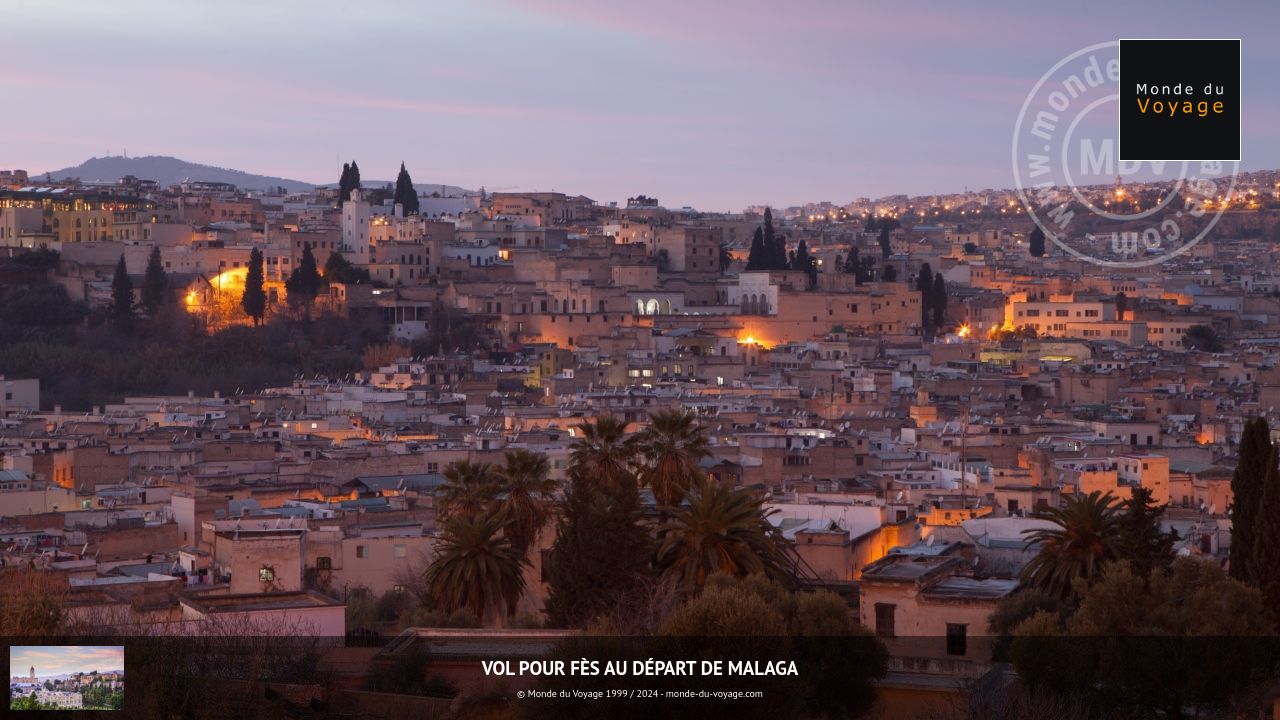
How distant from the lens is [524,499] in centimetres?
1736

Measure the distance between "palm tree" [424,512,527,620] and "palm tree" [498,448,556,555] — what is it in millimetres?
888

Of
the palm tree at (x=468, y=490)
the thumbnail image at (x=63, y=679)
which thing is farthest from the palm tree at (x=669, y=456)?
the thumbnail image at (x=63, y=679)

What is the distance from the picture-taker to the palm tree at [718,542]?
1490 cm

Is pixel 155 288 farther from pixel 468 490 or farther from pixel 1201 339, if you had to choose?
pixel 468 490

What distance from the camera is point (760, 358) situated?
4681cm

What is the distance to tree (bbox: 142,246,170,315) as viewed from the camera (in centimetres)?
4734

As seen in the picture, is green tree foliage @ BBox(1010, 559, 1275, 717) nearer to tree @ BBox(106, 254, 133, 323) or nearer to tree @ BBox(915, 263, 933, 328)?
tree @ BBox(106, 254, 133, 323)

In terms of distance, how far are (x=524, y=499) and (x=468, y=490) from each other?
0.63 meters

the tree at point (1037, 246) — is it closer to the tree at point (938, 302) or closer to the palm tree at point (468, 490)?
the tree at point (938, 302)

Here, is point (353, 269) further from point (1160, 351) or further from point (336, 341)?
point (1160, 351)

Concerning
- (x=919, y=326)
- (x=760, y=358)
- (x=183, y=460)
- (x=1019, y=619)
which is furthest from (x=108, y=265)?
(x=1019, y=619)

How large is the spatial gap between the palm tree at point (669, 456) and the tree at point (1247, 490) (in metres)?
4.62

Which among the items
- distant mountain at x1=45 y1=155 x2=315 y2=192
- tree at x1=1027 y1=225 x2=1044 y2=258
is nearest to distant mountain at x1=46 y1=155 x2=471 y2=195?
distant mountain at x1=45 y1=155 x2=315 y2=192

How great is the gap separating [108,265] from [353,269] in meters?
6.24
